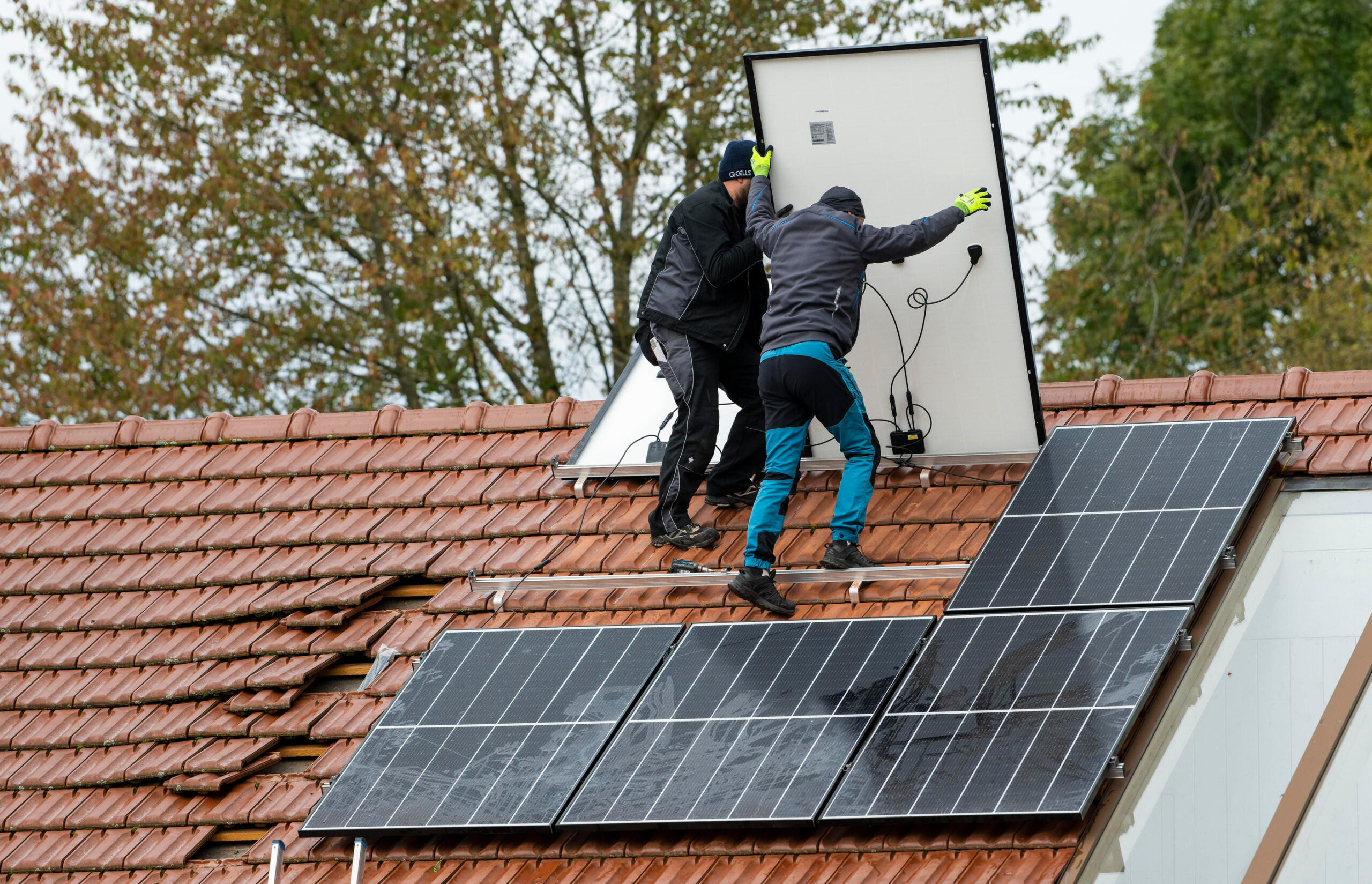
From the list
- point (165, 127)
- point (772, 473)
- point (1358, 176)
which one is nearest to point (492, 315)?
point (165, 127)

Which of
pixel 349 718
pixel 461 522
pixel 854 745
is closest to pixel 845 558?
pixel 854 745

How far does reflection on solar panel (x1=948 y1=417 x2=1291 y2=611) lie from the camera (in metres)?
7.39

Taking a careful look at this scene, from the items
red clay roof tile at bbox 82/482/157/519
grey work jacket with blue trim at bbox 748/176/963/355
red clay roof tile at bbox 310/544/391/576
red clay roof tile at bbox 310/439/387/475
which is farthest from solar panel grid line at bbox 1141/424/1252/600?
red clay roof tile at bbox 82/482/157/519

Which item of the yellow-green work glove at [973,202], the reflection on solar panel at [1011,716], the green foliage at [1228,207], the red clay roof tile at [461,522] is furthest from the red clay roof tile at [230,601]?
the green foliage at [1228,207]

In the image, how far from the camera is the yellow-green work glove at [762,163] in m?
8.47

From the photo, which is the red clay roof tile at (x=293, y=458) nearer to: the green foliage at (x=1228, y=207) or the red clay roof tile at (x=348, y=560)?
the red clay roof tile at (x=348, y=560)

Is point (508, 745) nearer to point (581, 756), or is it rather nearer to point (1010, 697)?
point (581, 756)

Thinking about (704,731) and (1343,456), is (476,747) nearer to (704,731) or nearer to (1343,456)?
(704,731)

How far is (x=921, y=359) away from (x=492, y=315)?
15.5m

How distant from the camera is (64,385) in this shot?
22.5 m

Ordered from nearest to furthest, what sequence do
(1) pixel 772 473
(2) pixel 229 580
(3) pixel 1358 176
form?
(1) pixel 772 473 → (2) pixel 229 580 → (3) pixel 1358 176

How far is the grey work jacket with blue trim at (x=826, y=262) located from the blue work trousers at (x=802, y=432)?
0.34ft

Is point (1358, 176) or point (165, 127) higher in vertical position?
point (165, 127)

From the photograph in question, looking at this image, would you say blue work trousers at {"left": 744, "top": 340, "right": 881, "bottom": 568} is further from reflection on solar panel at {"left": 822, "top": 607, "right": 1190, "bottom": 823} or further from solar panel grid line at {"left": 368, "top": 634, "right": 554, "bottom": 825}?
solar panel grid line at {"left": 368, "top": 634, "right": 554, "bottom": 825}
